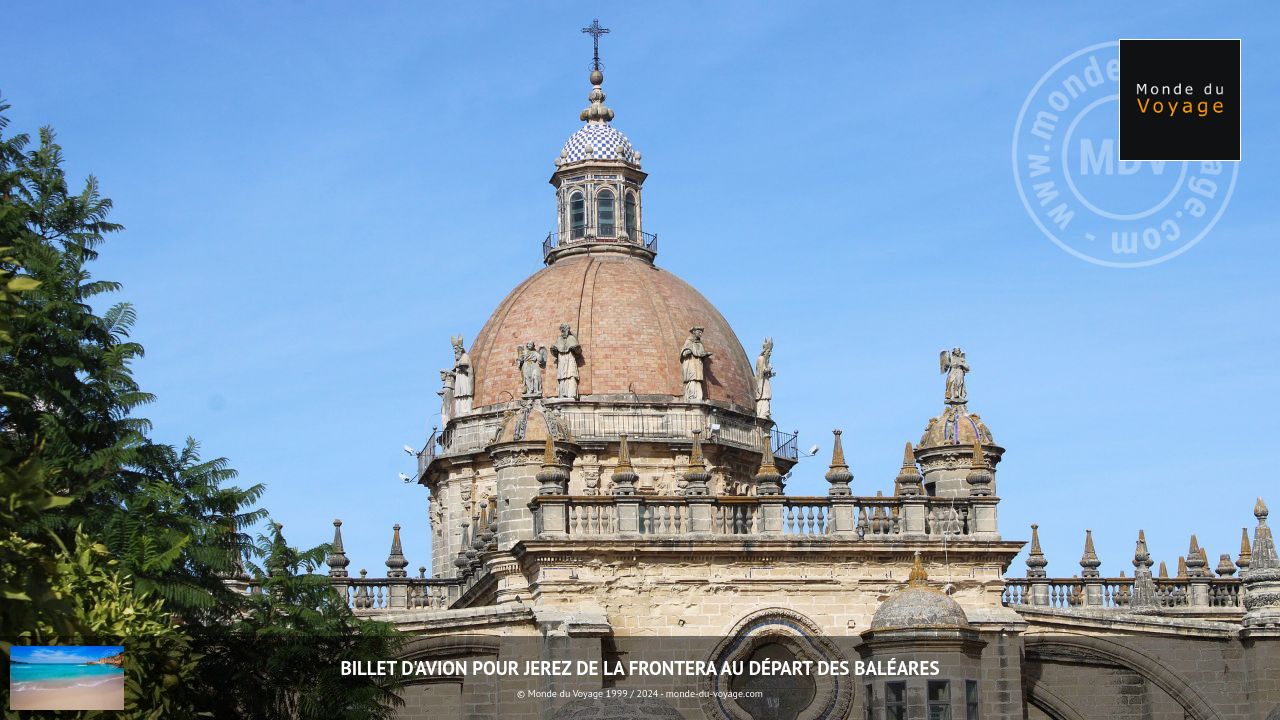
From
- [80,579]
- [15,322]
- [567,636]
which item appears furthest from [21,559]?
[567,636]

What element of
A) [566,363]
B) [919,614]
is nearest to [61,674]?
[919,614]

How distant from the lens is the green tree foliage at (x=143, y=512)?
2756cm

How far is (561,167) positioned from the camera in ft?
198

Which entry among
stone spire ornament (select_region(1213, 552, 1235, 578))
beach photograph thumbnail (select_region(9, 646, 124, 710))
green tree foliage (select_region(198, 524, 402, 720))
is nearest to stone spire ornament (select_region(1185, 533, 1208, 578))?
stone spire ornament (select_region(1213, 552, 1235, 578))

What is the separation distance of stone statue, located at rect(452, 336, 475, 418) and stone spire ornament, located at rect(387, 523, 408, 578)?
4.32 metres

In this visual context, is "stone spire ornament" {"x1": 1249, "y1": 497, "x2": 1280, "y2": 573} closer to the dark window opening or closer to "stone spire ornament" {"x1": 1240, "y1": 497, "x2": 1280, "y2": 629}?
"stone spire ornament" {"x1": 1240, "y1": 497, "x2": 1280, "y2": 629}

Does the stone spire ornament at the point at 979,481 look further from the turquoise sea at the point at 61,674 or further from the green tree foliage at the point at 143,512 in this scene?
the turquoise sea at the point at 61,674

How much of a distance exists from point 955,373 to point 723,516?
22.6 ft

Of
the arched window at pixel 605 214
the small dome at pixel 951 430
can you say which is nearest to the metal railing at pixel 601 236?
the arched window at pixel 605 214

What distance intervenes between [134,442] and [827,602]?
38.1 ft

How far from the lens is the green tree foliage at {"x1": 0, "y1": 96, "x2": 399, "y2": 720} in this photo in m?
27.6

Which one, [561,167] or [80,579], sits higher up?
[561,167]

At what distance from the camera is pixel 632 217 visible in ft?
197

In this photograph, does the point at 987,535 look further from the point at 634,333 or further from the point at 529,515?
the point at 634,333
